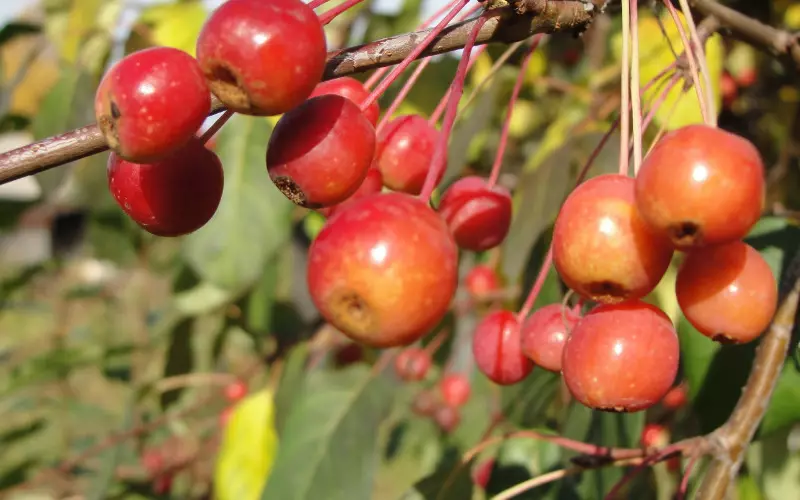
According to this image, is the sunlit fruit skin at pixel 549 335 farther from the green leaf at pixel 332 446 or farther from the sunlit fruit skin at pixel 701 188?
the green leaf at pixel 332 446

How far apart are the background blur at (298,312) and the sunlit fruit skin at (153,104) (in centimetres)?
43

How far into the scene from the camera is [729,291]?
22.3 inches

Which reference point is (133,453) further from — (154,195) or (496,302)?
(154,195)

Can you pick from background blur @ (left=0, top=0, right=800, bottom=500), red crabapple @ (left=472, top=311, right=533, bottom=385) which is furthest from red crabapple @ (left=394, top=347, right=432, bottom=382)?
red crabapple @ (left=472, top=311, right=533, bottom=385)

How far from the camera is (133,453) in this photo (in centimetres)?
227

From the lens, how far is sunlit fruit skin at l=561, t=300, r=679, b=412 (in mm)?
576

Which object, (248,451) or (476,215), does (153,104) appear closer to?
(476,215)

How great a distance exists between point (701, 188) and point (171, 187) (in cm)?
38

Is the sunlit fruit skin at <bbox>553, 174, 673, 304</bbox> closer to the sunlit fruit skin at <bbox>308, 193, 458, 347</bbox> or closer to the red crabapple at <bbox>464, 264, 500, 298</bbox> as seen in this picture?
the sunlit fruit skin at <bbox>308, 193, 458, 347</bbox>

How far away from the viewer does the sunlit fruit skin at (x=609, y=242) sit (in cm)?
52

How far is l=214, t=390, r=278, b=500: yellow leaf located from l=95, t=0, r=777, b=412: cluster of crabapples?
1099 millimetres

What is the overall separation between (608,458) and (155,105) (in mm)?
619

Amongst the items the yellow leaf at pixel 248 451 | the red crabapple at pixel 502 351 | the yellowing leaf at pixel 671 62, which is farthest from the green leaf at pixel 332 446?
the yellowing leaf at pixel 671 62

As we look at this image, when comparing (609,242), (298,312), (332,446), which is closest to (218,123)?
(609,242)
